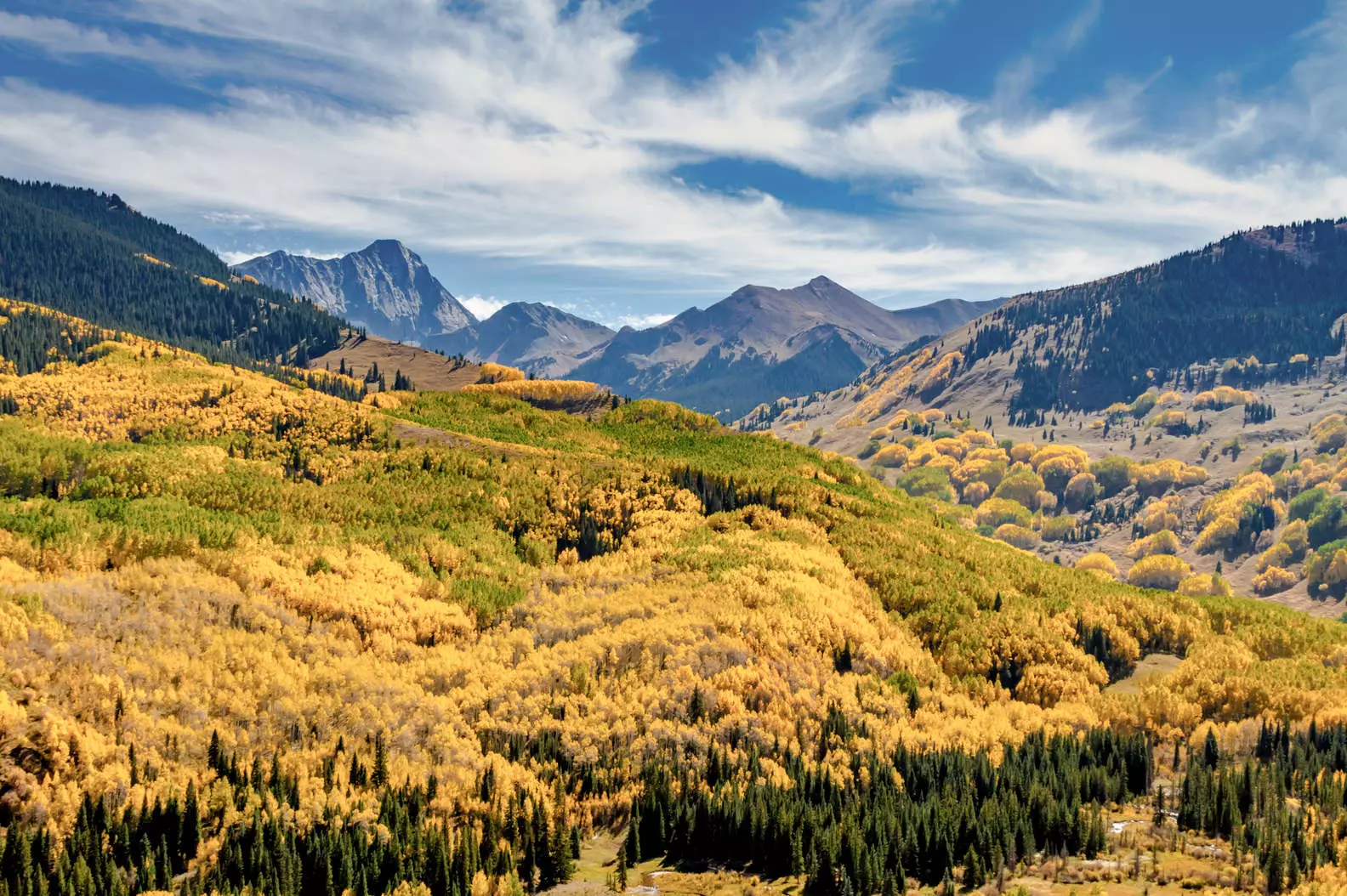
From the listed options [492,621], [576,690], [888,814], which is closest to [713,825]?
[888,814]

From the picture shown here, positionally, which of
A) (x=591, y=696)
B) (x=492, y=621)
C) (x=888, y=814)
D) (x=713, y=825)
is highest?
(x=492, y=621)

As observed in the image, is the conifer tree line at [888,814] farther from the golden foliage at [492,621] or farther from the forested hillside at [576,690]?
the golden foliage at [492,621]

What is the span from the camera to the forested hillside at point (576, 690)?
137 feet

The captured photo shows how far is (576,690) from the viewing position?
65.8 metres

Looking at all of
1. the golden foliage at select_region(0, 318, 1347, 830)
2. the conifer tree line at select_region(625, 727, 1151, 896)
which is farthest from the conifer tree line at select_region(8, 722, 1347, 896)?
the golden foliage at select_region(0, 318, 1347, 830)

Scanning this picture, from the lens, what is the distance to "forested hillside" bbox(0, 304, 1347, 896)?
4181 cm

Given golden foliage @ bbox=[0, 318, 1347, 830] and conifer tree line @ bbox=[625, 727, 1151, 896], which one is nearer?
conifer tree line @ bbox=[625, 727, 1151, 896]

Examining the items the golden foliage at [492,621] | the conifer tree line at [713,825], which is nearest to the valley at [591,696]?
the conifer tree line at [713,825]

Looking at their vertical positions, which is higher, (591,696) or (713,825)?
(591,696)

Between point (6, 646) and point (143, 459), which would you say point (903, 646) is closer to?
point (6, 646)

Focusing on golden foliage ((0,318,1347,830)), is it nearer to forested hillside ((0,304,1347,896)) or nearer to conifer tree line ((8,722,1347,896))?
forested hillside ((0,304,1347,896))

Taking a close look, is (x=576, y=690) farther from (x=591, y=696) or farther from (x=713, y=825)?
(x=713, y=825)

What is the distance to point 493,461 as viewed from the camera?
123m

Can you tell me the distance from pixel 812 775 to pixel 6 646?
4933cm
